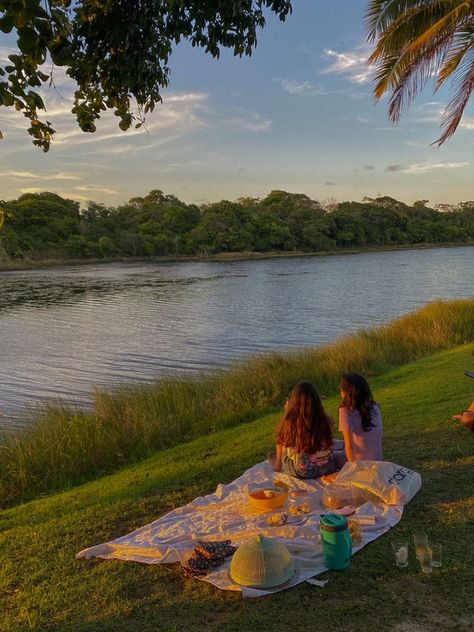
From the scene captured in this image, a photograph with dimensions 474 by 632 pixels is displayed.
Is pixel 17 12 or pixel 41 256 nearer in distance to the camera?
pixel 17 12

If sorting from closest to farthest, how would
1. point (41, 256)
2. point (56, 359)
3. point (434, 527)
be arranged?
point (434, 527), point (56, 359), point (41, 256)

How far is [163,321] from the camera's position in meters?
25.8

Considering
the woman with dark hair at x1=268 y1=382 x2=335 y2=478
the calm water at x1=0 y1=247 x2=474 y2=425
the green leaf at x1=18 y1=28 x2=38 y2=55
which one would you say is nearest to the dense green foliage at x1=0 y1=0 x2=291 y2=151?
the green leaf at x1=18 y1=28 x2=38 y2=55

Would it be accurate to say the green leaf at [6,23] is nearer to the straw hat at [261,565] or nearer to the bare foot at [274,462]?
the straw hat at [261,565]

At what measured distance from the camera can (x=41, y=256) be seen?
77.8 m

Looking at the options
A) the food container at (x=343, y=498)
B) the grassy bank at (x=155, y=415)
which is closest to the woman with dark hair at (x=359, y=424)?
the food container at (x=343, y=498)

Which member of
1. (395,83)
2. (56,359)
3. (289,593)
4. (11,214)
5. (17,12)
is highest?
(395,83)

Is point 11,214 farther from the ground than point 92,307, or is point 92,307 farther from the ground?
point 11,214

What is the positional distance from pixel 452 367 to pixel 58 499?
25.2 feet

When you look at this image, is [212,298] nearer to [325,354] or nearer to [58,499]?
[325,354]

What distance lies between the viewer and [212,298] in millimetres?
35375

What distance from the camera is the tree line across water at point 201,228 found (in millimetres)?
83750

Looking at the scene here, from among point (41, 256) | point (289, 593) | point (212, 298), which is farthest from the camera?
point (41, 256)

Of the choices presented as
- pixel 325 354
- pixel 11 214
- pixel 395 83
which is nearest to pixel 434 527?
pixel 11 214
